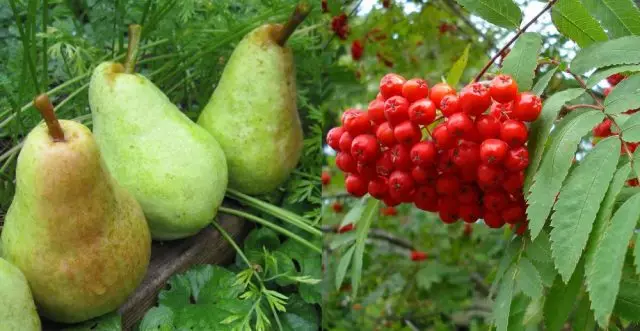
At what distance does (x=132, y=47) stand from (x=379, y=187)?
281 mm

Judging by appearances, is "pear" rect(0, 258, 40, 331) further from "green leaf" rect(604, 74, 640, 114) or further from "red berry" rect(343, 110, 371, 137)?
"green leaf" rect(604, 74, 640, 114)

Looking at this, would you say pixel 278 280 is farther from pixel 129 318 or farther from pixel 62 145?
pixel 62 145

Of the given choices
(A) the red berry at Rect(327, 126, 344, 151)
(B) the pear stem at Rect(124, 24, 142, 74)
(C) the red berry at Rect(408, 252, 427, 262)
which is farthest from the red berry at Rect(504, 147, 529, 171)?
(C) the red berry at Rect(408, 252, 427, 262)

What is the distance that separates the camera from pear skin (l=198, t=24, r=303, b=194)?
2.15 feet

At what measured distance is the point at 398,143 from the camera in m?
0.38

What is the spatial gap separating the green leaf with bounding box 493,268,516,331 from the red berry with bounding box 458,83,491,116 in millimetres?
82

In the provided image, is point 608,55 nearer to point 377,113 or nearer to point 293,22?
point 377,113

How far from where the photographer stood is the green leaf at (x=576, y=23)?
1.26ft

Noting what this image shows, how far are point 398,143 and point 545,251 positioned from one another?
0.09 m

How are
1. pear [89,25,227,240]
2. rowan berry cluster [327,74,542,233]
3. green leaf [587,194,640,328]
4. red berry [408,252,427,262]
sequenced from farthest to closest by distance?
red berry [408,252,427,262] < pear [89,25,227,240] < rowan berry cluster [327,74,542,233] < green leaf [587,194,640,328]

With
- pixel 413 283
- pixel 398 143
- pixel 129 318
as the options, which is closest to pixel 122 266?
pixel 129 318

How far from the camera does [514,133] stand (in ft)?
1.10

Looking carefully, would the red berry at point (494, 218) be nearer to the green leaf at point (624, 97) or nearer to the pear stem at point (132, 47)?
the green leaf at point (624, 97)

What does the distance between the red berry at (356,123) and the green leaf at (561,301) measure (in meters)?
0.13
